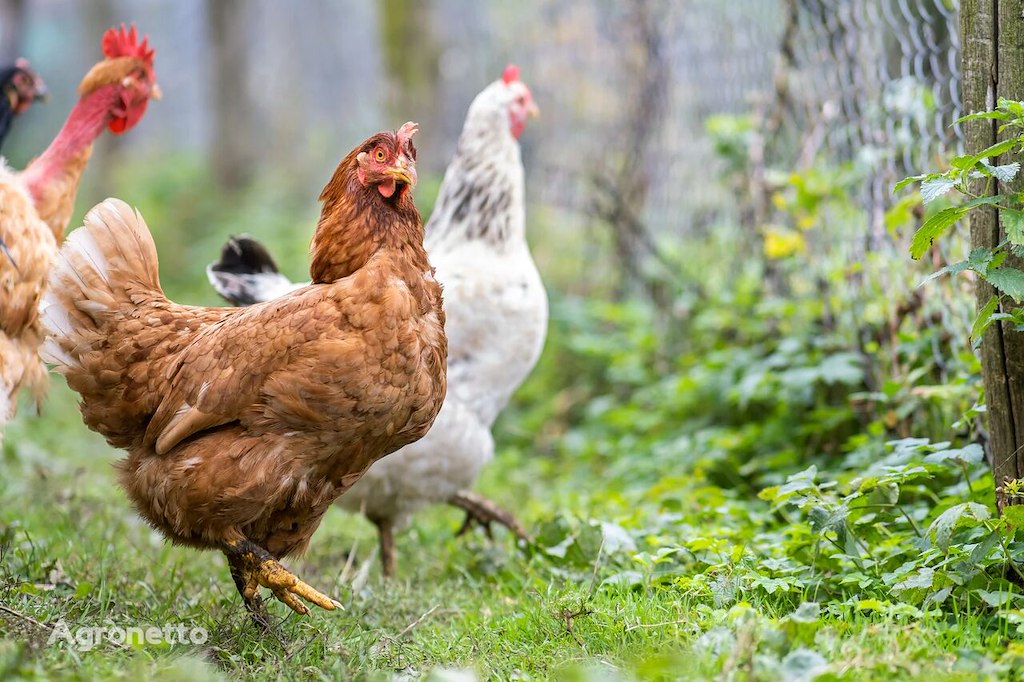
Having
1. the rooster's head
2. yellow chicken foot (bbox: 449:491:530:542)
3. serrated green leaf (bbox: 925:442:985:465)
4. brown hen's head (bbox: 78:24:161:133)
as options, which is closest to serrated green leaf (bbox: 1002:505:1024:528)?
serrated green leaf (bbox: 925:442:985:465)

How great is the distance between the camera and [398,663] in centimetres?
302

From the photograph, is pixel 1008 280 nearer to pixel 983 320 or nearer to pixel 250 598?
pixel 983 320

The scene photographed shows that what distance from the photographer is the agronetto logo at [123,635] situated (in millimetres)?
2917

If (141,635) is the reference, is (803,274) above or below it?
above

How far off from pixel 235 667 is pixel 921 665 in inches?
77.3

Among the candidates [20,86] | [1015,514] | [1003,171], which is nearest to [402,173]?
[1003,171]

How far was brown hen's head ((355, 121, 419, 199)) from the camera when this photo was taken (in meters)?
3.29

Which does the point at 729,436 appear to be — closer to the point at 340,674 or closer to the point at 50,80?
the point at 340,674

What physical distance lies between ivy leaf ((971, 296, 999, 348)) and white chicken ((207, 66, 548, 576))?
221 centimetres

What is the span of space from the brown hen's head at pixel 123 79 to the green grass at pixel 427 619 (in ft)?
6.29

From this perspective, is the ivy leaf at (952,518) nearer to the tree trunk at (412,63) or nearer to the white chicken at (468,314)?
the white chicken at (468,314)

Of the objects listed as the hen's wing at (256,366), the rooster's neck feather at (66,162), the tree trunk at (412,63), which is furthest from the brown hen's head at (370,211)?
the tree trunk at (412,63)

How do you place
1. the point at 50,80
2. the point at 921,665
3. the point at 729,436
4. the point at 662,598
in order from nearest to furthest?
the point at 921,665, the point at 662,598, the point at 729,436, the point at 50,80

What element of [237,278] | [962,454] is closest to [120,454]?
[237,278]
